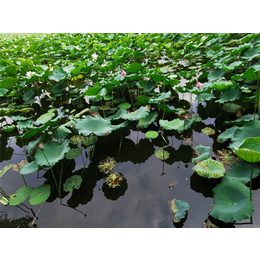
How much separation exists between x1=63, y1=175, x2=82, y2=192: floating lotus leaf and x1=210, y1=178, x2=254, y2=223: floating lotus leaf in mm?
1505

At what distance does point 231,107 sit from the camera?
130 inches

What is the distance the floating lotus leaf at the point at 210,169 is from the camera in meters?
1.94

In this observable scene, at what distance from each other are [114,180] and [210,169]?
3.67 feet

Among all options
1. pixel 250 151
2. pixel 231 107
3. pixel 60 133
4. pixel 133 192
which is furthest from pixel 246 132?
pixel 60 133

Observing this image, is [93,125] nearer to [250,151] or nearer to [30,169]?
[30,169]

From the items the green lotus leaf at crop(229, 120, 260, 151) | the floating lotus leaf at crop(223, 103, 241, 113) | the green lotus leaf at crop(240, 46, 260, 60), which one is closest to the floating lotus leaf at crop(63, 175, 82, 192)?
the green lotus leaf at crop(229, 120, 260, 151)

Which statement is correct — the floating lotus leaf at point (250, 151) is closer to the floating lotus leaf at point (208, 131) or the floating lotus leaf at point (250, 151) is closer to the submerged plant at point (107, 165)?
the floating lotus leaf at point (208, 131)

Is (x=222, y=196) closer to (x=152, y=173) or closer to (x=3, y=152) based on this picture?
(x=152, y=173)

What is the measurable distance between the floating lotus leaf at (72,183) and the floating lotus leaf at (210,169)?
4.50 ft

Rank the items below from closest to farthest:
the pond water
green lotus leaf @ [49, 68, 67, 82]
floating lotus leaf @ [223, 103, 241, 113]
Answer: the pond water < floating lotus leaf @ [223, 103, 241, 113] < green lotus leaf @ [49, 68, 67, 82]

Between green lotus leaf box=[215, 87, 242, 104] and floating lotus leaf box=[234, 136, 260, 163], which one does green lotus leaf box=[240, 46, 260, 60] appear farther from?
floating lotus leaf box=[234, 136, 260, 163]

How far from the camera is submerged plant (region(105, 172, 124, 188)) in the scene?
7.74 ft

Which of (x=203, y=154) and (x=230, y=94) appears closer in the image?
(x=203, y=154)

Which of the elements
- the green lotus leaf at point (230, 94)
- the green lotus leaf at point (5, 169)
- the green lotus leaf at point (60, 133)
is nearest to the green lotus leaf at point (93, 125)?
the green lotus leaf at point (60, 133)
